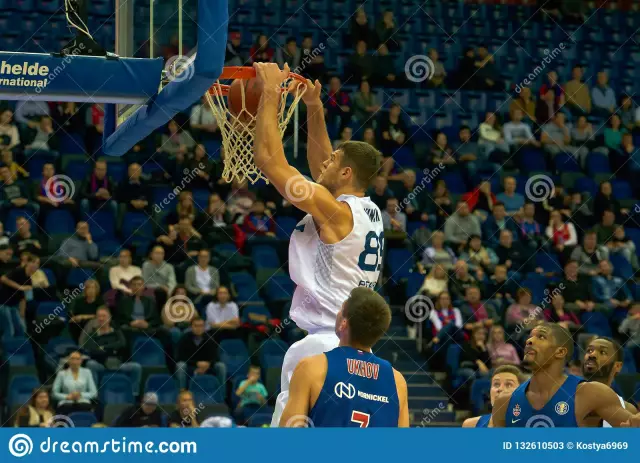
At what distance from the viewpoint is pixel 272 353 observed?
34.7ft

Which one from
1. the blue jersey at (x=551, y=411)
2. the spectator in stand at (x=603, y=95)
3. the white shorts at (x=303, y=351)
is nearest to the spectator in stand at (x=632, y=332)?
the spectator in stand at (x=603, y=95)

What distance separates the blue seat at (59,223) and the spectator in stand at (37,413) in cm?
214

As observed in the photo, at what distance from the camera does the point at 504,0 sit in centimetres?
1683

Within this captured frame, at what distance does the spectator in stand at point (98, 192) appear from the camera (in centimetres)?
1160

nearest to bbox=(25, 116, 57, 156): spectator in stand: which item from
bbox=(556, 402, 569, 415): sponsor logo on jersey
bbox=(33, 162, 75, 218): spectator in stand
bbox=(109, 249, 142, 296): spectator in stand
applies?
bbox=(33, 162, 75, 218): spectator in stand

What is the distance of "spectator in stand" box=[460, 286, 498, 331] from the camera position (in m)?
11.2

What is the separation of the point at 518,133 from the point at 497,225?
200 centimetres

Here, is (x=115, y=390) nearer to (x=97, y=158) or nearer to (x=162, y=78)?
(x=97, y=158)

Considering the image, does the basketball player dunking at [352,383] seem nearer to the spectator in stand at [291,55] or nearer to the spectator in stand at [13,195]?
the spectator in stand at [13,195]

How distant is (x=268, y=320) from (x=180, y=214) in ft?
5.23

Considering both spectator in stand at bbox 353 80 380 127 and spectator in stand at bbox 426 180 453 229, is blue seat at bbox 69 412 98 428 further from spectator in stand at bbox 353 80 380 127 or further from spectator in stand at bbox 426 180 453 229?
spectator in stand at bbox 353 80 380 127

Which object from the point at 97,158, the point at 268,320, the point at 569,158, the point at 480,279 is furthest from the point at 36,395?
the point at 569,158

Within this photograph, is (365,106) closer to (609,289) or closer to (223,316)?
(609,289)

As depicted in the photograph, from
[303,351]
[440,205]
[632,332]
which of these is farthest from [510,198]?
[303,351]
